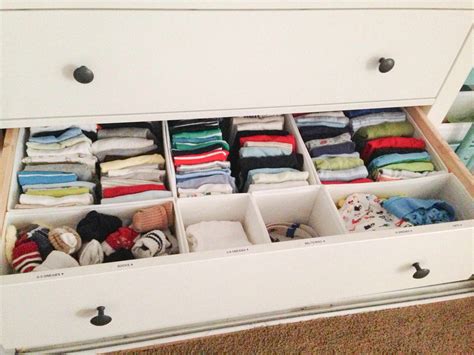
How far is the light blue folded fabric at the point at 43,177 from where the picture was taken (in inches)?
34.6

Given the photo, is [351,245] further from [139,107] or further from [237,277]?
[139,107]

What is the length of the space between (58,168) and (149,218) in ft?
0.74

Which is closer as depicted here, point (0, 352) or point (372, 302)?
point (0, 352)

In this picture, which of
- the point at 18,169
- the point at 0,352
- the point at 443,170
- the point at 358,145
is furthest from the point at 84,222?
the point at 443,170

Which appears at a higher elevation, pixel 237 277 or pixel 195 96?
pixel 195 96

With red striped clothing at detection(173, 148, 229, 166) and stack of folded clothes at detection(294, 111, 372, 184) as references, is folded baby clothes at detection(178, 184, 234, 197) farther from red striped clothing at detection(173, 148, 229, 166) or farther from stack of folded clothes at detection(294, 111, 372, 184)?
stack of folded clothes at detection(294, 111, 372, 184)

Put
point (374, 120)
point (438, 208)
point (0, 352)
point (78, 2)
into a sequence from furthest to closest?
point (374, 120)
point (438, 208)
point (0, 352)
point (78, 2)

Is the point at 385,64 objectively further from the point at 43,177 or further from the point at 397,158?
the point at 43,177

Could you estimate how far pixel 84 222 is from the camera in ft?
2.80

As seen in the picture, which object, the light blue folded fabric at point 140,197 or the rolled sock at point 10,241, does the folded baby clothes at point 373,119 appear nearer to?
the light blue folded fabric at point 140,197

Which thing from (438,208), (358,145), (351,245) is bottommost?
(351,245)

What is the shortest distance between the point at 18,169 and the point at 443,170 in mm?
934

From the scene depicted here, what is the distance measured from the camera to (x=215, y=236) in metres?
0.94

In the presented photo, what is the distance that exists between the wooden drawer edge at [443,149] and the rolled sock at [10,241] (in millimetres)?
927
